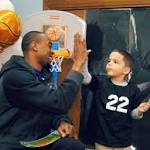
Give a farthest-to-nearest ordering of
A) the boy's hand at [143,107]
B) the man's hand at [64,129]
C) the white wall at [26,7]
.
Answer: the white wall at [26,7], the boy's hand at [143,107], the man's hand at [64,129]

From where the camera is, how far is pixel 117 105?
210cm

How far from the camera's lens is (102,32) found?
2.47 metres

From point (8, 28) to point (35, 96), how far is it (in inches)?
30.8

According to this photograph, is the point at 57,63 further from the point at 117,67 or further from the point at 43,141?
the point at 43,141

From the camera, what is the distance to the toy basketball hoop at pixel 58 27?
2.39 meters

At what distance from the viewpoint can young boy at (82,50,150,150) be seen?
2.09 meters

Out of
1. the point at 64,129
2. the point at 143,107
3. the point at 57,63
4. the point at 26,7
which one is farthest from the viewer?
the point at 26,7

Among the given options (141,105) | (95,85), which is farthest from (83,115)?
(141,105)

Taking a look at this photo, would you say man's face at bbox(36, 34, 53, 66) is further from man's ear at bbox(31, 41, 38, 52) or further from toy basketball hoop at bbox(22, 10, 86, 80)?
toy basketball hoop at bbox(22, 10, 86, 80)

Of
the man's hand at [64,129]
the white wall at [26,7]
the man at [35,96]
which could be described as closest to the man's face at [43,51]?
the man at [35,96]

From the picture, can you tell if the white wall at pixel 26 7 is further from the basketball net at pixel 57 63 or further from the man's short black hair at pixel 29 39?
the man's short black hair at pixel 29 39

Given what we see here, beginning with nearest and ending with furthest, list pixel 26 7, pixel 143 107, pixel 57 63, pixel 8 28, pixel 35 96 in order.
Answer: pixel 35 96 → pixel 143 107 → pixel 8 28 → pixel 57 63 → pixel 26 7

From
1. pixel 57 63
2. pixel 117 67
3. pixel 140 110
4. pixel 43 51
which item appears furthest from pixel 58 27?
pixel 140 110

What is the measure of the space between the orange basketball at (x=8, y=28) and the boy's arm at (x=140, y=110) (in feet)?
3.01
